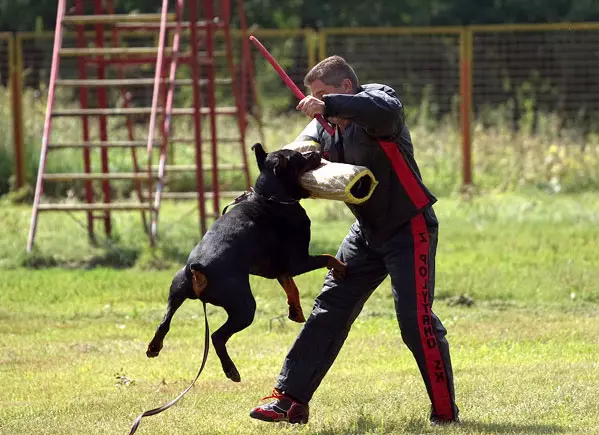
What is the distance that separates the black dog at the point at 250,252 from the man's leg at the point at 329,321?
0.08 m

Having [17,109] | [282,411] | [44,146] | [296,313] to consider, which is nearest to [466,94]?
[17,109]

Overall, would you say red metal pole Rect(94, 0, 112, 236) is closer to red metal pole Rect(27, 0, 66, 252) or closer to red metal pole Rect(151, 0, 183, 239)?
red metal pole Rect(27, 0, 66, 252)

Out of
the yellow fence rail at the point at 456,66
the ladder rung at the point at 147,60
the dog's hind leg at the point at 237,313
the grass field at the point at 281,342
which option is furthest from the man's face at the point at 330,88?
the yellow fence rail at the point at 456,66

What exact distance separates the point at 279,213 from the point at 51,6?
21792mm

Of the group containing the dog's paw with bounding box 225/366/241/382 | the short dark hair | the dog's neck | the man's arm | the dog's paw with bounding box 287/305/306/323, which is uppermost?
the short dark hair

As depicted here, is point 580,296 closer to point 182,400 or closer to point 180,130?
point 182,400

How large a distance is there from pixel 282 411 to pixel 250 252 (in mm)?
776

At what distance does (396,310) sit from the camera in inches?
222

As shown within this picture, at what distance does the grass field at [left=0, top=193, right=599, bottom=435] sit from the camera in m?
5.93

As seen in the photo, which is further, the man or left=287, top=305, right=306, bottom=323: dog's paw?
left=287, top=305, right=306, bottom=323: dog's paw

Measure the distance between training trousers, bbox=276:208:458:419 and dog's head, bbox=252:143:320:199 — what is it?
1.40 feet

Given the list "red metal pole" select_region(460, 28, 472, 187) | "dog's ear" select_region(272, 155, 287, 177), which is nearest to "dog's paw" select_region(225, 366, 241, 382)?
"dog's ear" select_region(272, 155, 287, 177)

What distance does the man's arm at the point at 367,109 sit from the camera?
530cm

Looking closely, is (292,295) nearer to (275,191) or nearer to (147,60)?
(275,191)
